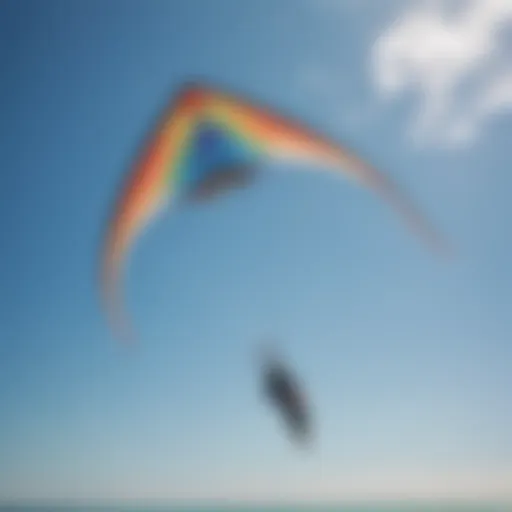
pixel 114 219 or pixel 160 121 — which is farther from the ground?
pixel 160 121

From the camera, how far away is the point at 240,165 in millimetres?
4520

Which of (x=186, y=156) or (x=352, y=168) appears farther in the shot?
(x=186, y=156)

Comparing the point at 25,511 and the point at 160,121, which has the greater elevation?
the point at 160,121

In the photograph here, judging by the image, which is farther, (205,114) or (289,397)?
(205,114)

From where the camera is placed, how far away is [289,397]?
13.0 ft

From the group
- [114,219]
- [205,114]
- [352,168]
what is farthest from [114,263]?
[352,168]

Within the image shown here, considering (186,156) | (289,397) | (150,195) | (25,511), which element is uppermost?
(186,156)

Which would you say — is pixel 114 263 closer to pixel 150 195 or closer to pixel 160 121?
pixel 150 195

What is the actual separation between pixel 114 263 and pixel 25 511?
45.4ft

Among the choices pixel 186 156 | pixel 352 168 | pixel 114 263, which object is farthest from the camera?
pixel 186 156

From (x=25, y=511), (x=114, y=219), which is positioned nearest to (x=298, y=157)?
(x=114, y=219)

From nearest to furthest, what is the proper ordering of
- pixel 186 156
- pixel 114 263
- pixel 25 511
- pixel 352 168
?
pixel 352 168 → pixel 114 263 → pixel 186 156 → pixel 25 511

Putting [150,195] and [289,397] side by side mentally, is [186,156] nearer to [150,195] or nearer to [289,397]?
[150,195]

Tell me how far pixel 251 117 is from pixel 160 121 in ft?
2.76
